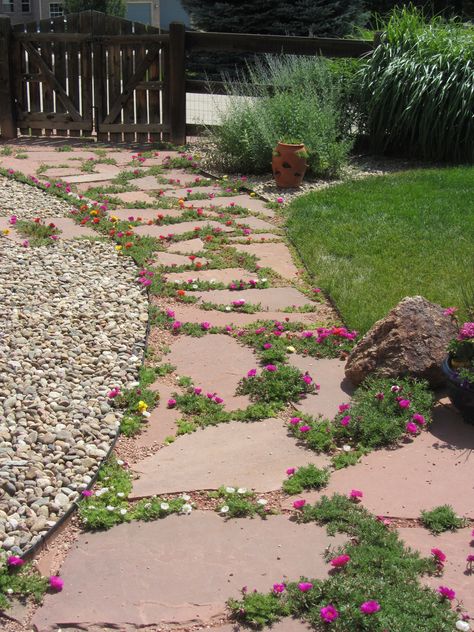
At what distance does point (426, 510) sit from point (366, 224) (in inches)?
151

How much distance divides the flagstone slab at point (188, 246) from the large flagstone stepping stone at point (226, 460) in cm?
263

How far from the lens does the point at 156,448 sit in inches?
129

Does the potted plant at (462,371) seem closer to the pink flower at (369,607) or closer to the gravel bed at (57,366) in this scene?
the pink flower at (369,607)

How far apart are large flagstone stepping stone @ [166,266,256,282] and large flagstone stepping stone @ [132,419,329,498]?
1.95 m

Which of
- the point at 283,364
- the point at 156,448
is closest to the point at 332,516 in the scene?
the point at 156,448

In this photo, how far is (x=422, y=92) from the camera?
8.45 meters

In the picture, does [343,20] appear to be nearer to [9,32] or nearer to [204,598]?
[9,32]

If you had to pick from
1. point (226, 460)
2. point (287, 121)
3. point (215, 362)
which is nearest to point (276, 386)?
point (215, 362)

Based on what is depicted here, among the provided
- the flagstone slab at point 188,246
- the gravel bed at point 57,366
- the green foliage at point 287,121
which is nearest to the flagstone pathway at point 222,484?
the gravel bed at point 57,366

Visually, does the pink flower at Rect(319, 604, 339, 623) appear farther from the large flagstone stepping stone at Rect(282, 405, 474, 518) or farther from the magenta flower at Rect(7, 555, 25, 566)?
the magenta flower at Rect(7, 555, 25, 566)

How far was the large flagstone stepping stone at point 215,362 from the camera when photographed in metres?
3.77

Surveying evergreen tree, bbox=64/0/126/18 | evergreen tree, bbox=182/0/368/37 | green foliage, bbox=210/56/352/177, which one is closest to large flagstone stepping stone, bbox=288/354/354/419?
green foliage, bbox=210/56/352/177

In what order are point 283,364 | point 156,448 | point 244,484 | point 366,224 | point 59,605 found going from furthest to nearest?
point 366,224, point 283,364, point 156,448, point 244,484, point 59,605

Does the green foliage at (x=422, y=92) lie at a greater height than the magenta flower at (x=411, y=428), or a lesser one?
greater
